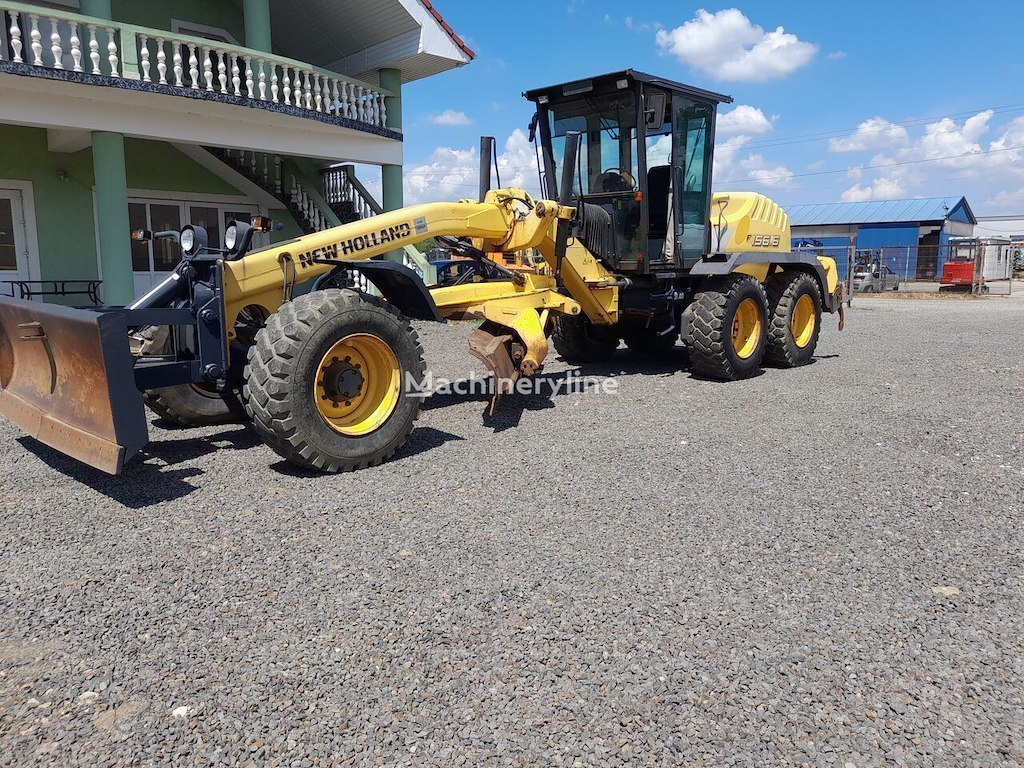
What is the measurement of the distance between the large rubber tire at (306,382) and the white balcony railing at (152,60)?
24.9ft

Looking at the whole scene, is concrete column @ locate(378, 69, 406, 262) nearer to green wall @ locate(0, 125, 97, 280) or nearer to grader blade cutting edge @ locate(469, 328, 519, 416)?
green wall @ locate(0, 125, 97, 280)

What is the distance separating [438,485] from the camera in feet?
15.4

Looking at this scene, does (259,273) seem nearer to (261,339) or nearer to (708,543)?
(261,339)

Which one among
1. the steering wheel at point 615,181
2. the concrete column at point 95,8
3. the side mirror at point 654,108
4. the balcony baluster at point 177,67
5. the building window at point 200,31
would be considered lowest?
the steering wheel at point 615,181

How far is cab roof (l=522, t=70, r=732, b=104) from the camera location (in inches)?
299

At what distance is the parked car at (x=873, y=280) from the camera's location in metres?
29.6

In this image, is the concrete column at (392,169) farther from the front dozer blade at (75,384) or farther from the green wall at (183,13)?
the front dozer blade at (75,384)

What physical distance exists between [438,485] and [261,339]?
1.45 metres

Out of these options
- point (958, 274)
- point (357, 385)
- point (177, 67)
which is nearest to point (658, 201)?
point (357, 385)

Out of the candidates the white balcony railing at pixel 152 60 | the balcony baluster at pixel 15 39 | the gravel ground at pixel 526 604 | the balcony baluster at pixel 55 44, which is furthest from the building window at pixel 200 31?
the gravel ground at pixel 526 604

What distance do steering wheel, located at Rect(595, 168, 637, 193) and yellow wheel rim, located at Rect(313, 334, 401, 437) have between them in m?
3.95

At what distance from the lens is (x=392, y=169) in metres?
14.1

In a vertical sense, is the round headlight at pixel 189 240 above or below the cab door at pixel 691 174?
below

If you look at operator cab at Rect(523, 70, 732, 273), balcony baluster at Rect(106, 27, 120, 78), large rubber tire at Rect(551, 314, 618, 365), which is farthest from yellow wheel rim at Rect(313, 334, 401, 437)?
balcony baluster at Rect(106, 27, 120, 78)
